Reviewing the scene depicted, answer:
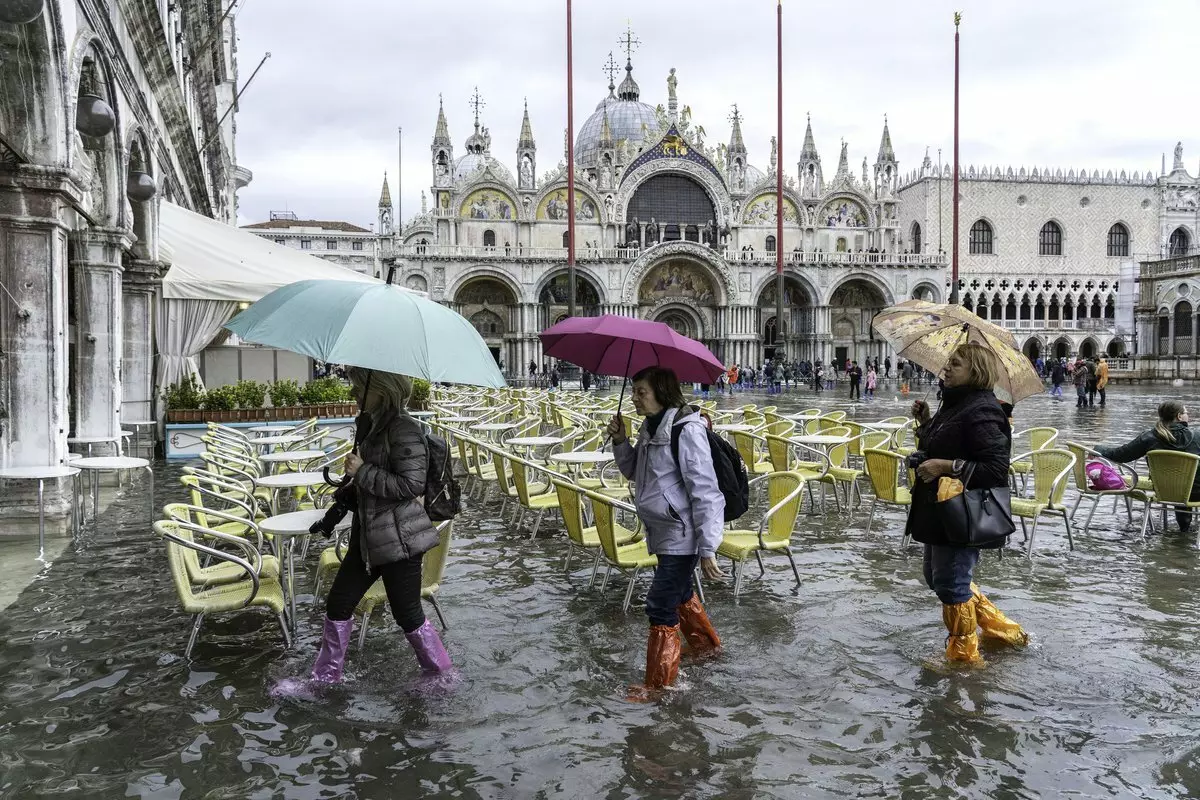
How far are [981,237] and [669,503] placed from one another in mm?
58364

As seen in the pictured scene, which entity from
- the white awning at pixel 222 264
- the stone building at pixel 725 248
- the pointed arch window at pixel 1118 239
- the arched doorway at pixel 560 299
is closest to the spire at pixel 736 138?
the stone building at pixel 725 248

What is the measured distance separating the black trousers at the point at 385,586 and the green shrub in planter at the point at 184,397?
9.25 m

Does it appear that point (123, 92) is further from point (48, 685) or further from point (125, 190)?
point (48, 685)

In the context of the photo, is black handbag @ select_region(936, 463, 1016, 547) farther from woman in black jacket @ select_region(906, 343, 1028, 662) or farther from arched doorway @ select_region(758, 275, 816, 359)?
arched doorway @ select_region(758, 275, 816, 359)

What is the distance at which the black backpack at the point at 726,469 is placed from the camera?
4.03 meters

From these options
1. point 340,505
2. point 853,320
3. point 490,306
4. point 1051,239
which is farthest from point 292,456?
point 1051,239

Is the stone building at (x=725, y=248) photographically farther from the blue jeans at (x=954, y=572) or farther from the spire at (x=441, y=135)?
the blue jeans at (x=954, y=572)

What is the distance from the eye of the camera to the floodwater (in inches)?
132

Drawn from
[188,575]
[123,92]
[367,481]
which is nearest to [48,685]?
[188,575]

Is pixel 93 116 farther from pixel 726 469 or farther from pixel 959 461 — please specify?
pixel 959 461

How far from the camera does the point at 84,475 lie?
9164 mm

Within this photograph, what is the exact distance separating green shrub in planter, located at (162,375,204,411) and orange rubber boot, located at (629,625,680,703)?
10.0 m

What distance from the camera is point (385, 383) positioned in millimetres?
3912

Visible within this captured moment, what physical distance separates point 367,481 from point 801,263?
4461 centimetres
